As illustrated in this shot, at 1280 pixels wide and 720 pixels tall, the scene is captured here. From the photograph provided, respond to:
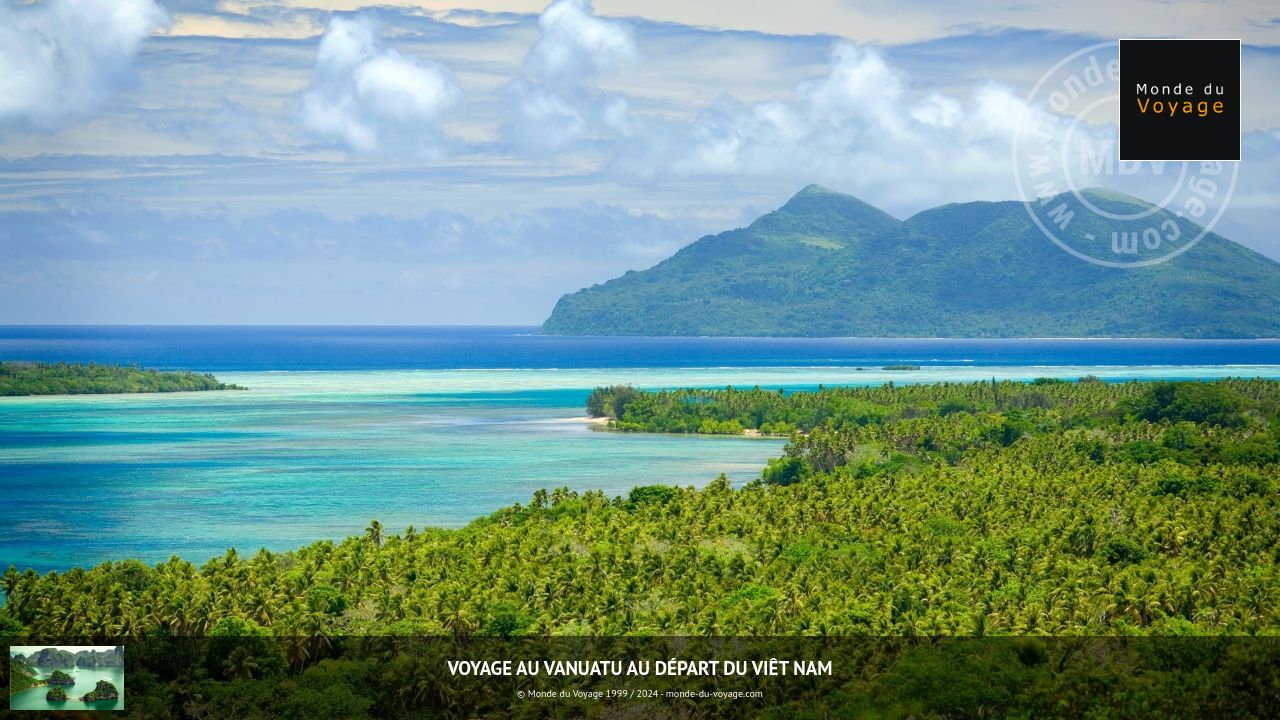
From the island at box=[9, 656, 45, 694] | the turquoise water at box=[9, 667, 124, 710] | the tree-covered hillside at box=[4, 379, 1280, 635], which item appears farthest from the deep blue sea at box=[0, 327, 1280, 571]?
the turquoise water at box=[9, 667, 124, 710]

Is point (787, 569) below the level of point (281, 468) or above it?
below

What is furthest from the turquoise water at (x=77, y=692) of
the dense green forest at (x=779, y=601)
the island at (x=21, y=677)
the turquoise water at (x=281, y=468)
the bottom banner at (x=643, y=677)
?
the turquoise water at (x=281, y=468)

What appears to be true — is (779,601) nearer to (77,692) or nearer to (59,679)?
(77,692)

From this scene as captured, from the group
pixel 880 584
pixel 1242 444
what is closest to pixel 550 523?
pixel 880 584

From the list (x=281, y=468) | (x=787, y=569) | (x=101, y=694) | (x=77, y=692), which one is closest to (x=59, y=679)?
(x=77, y=692)

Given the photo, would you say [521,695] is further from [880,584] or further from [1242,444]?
[1242,444]

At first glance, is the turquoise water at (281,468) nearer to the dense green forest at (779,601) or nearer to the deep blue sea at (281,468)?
the deep blue sea at (281,468)
